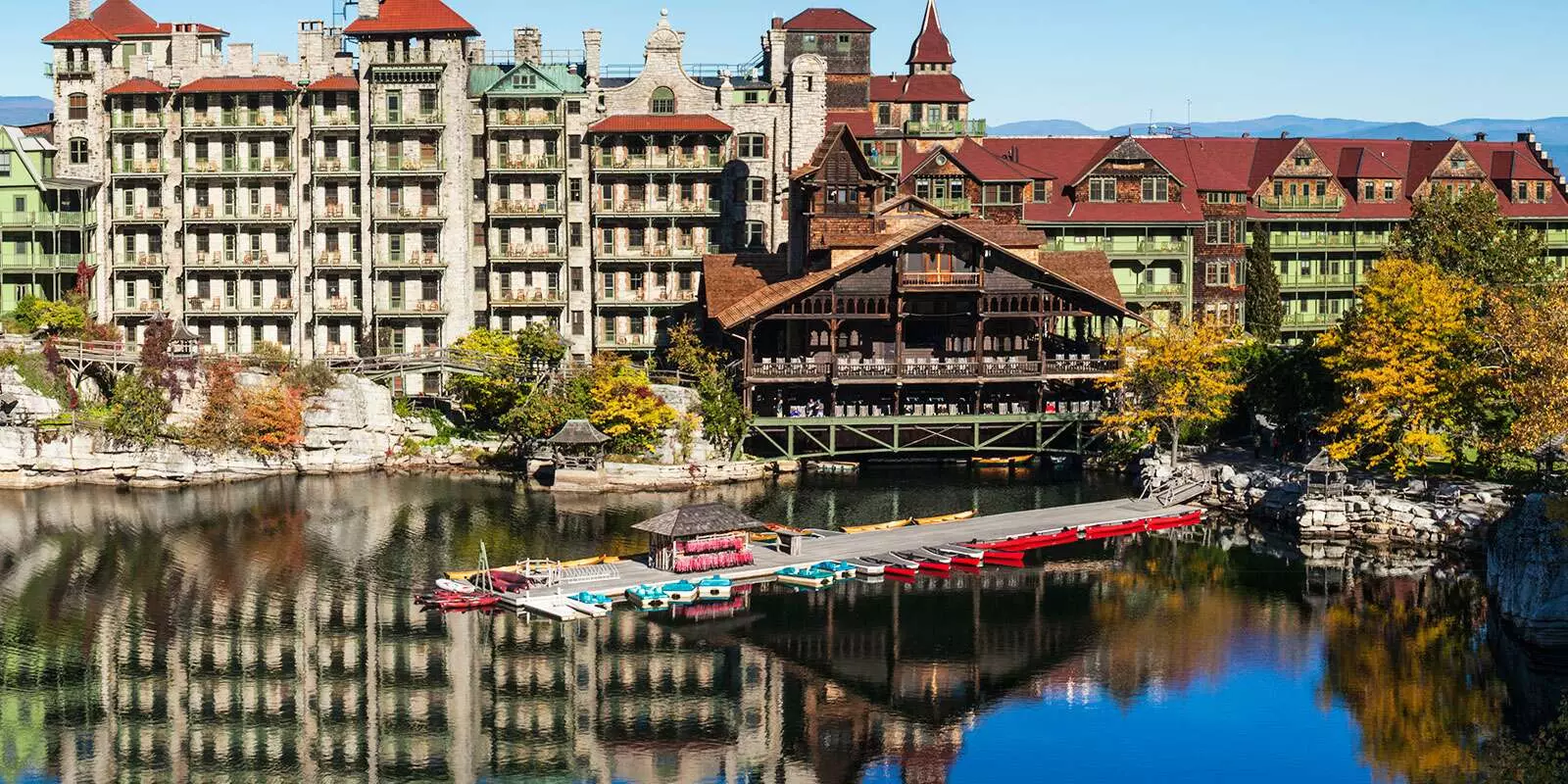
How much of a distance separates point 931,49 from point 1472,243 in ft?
130

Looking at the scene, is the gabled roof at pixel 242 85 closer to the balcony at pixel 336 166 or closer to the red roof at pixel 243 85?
the red roof at pixel 243 85

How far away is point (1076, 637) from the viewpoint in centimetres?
7381

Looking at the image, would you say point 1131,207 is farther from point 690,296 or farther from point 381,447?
point 381,447

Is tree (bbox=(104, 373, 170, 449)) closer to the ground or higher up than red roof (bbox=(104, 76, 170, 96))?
closer to the ground

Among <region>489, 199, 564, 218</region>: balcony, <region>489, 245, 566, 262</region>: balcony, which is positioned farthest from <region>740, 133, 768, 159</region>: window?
<region>489, 245, 566, 262</region>: balcony

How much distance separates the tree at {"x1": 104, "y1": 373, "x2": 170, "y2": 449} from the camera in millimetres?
100250

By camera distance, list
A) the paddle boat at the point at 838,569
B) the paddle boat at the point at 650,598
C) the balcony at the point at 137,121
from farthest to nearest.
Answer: the balcony at the point at 137,121
the paddle boat at the point at 838,569
the paddle boat at the point at 650,598

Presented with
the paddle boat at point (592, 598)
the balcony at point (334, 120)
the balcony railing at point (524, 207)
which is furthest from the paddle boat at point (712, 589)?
the balcony at point (334, 120)

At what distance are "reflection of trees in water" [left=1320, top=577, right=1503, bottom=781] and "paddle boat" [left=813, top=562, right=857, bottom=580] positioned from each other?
61.3 ft

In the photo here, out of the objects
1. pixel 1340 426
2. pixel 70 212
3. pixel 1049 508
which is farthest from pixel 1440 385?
pixel 70 212

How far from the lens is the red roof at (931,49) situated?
134500 mm

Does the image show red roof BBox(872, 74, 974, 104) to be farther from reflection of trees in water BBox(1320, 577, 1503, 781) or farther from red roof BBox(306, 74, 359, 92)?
reflection of trees in water BBox(1320, 577, 1503, 781)

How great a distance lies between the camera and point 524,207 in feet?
377

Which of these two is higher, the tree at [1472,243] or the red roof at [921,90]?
the red roof at [921,90]
